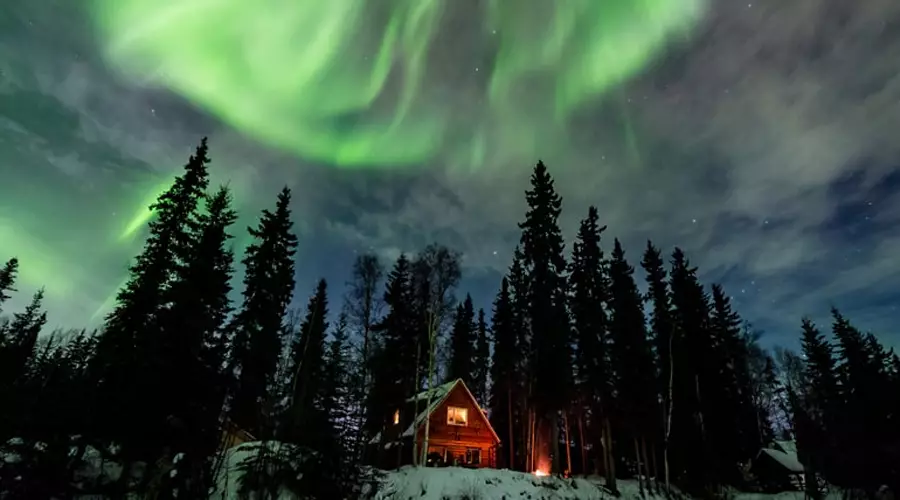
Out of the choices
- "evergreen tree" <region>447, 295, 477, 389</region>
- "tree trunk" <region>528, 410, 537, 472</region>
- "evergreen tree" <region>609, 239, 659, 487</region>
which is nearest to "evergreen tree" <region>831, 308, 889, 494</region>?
"evergreen tree" <region>609, 239, 659, 487</region>

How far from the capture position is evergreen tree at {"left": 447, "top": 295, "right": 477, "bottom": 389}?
48.8 meters

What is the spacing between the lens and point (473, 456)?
36.9 meters

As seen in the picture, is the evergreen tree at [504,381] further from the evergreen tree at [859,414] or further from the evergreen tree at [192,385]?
the evergreen tree at [192,385]

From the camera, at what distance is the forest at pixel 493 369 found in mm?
8523

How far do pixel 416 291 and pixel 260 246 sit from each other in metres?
10.2

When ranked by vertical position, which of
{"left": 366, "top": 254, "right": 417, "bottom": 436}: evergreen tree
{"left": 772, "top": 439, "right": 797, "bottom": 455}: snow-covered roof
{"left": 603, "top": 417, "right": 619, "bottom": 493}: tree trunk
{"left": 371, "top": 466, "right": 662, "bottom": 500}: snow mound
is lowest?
{"left": 371, "top": 466, "right": 662, "bottom": 500}: snow mound

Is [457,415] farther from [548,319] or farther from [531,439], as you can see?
[548,319]

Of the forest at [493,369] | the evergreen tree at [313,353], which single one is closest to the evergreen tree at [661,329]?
the forest at [493,369]

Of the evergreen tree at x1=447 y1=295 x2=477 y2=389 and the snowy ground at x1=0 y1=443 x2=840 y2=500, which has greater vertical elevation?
the evergreen tree at x1=447 y1=295 x2=477 y2=389

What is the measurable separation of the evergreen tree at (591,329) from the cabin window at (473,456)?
897 cm

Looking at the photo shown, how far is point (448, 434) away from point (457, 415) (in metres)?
1.74

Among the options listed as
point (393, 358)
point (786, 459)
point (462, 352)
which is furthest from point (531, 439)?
point (786, 459)

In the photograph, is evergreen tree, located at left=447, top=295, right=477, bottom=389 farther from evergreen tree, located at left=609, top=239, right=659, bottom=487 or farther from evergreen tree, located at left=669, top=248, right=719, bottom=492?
evergreen tree, located at left=669, top=248, right=719, bottom=492

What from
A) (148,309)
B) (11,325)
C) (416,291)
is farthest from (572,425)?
(11,325)
